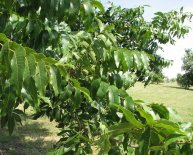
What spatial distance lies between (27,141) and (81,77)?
5.68 m

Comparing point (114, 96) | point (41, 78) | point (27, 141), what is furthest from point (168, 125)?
point (27, 141)

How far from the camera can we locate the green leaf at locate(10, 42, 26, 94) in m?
1.36

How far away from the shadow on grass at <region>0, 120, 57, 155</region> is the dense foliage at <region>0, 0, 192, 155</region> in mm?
3661

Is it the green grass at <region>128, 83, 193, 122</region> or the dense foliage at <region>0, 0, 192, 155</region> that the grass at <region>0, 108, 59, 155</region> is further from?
the green grass at <region>128, 83, 193, 122</region>

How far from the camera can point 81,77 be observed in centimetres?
294

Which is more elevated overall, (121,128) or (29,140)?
(121,128)

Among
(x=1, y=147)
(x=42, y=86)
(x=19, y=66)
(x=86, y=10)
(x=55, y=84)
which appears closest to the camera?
(x=19, y=66)

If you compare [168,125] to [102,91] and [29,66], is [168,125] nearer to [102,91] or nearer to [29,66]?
[29,66]

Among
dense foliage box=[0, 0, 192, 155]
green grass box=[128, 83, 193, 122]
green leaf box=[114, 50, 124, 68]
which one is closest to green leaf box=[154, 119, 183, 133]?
dense foliage box=[0, 0, 192, 155]

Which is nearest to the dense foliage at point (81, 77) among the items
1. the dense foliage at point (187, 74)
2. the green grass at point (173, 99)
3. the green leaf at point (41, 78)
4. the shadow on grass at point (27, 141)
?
the green leaf at point (41, 78)

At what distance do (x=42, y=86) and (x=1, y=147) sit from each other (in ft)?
20.8

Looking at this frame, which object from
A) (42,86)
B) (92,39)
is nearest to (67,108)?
(92,39)

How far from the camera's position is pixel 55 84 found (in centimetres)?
165

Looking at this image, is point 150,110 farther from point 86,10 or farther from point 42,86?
point 86,10
